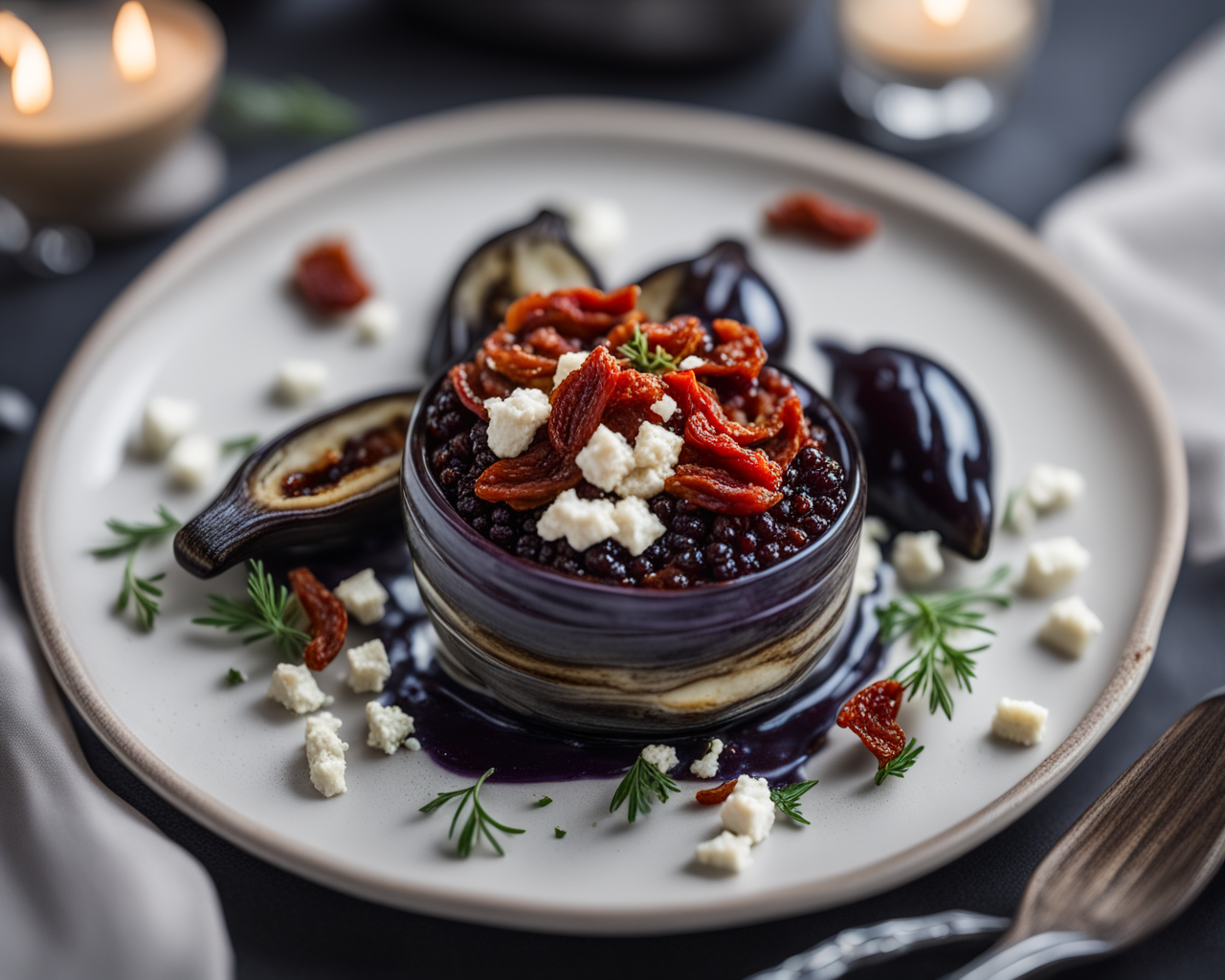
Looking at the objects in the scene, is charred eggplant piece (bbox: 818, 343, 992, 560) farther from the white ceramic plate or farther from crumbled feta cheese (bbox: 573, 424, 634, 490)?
crumbled feta cheese (bbox: 573, 424, 634, 490)

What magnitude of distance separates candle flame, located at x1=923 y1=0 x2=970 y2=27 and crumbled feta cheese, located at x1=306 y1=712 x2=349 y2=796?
109 inches

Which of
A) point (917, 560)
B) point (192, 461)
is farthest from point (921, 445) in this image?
point (192, 461)

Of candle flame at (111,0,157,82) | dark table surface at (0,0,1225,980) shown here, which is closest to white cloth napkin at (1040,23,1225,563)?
dark table surface at (0,0,1225,980)

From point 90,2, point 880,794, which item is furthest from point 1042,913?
point 90,2

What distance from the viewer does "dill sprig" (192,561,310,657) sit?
7.25ft

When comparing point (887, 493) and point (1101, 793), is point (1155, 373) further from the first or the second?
point (1101, 793)

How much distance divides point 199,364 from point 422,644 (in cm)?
102

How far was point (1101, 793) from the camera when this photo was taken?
6.71 feet

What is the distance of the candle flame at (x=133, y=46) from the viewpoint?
122 inches

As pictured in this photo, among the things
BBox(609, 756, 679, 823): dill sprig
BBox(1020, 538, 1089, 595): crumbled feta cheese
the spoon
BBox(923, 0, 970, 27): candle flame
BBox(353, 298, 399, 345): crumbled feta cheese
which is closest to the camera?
the spoon

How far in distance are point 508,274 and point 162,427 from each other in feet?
2.79

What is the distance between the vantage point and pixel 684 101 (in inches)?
150

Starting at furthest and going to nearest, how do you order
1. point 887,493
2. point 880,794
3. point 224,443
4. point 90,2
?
point 90,2
point 224,443
point 887,493
point 880,794

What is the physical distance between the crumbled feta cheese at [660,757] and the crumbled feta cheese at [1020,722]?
0.58m
